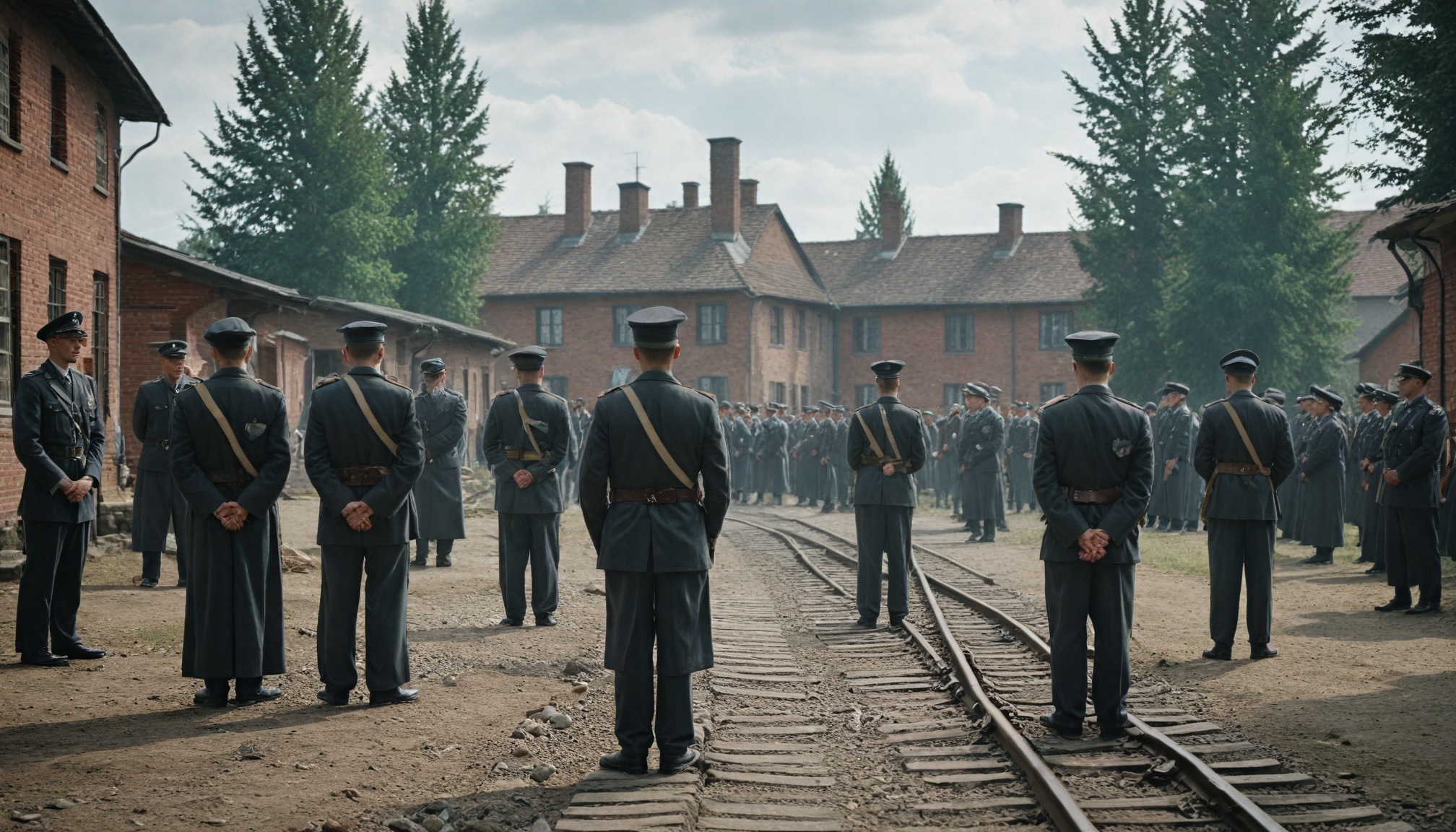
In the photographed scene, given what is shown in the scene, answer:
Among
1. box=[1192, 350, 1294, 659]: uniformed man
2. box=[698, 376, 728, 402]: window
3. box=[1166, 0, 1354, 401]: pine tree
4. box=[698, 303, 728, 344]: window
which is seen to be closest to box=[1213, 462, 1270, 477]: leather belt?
box=[1192, 350, 1294, 659]: uniformed man

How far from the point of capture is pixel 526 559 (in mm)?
10781

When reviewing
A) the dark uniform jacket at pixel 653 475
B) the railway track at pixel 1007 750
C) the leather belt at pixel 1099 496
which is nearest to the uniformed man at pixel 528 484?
the railway track at pixel 1007 750

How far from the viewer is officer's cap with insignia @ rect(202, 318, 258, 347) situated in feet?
24.6

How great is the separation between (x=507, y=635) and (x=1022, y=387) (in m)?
41.9

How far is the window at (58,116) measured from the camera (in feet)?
54.8

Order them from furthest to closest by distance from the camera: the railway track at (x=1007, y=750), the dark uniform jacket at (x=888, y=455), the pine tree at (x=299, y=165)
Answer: the pine tree at (x=299, y=165) → the dark uniform jacket at (x=888, y=455) → the railway track at (x=1007, y=750)

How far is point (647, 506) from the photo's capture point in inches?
249

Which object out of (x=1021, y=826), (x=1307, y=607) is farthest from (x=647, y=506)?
(x=1307, y=607)

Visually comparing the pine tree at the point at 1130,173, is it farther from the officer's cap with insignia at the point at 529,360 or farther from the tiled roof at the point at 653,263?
the officer's cap with insignia at the point at 529,360

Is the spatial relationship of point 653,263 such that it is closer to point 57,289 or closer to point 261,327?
point 261,327

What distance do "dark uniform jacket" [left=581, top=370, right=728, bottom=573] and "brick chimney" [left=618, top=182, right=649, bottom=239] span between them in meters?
46.0

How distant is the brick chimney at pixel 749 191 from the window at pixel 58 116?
38015mm

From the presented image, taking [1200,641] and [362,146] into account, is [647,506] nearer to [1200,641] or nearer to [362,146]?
[1200,641]

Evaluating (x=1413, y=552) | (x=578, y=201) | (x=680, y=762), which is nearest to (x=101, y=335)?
(x=680, y=762)
